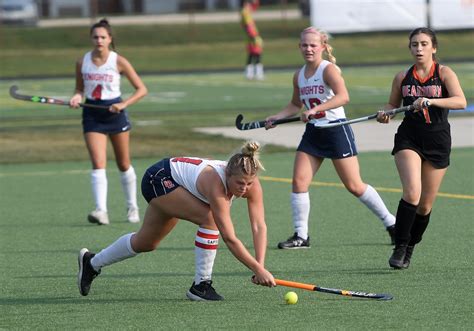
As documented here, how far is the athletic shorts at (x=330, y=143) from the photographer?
1027 cm

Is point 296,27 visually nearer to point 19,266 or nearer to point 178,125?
point 178,125

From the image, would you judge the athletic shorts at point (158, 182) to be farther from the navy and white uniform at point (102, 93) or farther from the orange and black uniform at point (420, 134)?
the navy and white uniform at point (102, 93)

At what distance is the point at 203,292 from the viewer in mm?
8031

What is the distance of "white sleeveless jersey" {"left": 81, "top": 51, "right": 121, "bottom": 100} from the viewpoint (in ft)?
39.4

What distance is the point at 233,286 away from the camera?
28.3ft

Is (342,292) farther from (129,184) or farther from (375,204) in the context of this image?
(129,184)

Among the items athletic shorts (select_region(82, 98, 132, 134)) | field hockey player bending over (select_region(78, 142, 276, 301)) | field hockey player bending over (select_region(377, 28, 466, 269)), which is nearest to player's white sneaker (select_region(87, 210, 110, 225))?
athletic shorts (select_region(82, 98, 132, 134))

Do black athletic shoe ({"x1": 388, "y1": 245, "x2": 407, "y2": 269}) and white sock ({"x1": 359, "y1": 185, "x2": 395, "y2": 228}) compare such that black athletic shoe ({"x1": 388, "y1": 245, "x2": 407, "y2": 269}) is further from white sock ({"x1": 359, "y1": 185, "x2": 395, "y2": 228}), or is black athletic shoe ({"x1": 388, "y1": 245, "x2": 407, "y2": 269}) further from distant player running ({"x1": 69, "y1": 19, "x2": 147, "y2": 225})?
distant player running ({"x1": 69, "y1": 19, "x2": 147, "y2": 225})

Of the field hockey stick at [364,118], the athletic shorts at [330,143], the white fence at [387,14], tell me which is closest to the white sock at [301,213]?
the athletic shorts at [330,143]

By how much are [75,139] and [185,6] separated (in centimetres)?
4526

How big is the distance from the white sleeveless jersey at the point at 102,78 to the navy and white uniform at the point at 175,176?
13.3 ft

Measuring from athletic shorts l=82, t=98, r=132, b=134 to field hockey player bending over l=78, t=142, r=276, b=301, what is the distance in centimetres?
377

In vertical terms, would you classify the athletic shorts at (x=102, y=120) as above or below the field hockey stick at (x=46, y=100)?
below

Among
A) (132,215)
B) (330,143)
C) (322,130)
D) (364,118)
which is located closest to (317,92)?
(322,130)
